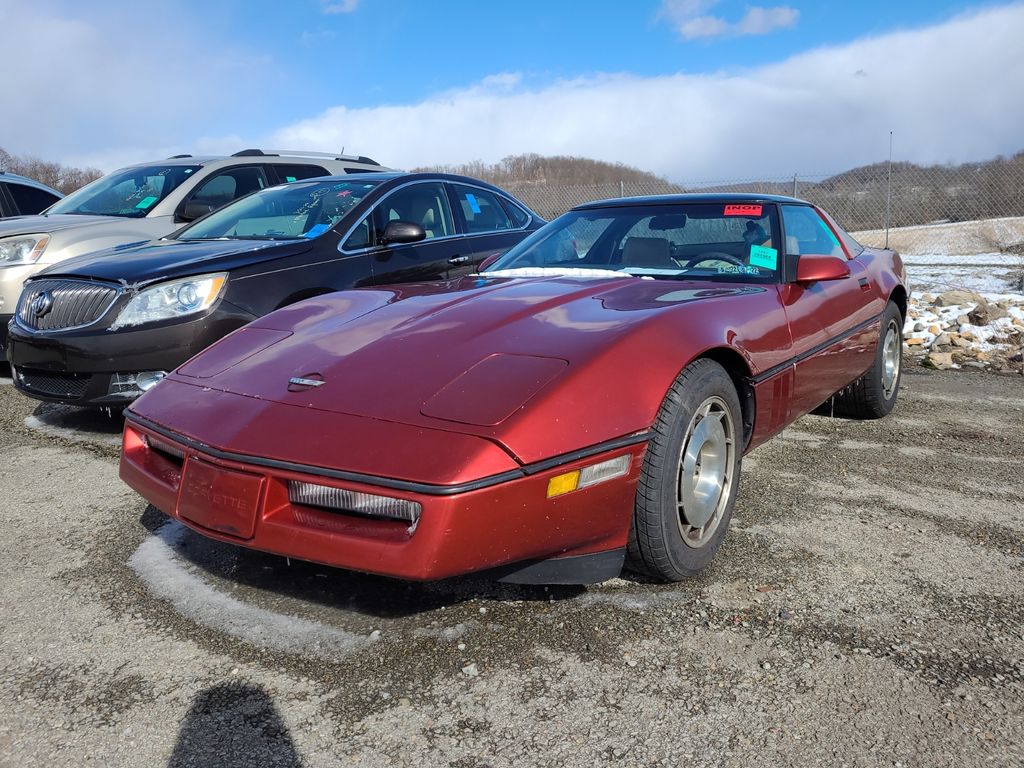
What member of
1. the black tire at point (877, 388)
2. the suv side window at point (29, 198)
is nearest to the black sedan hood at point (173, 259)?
the black tire at point (877, 388)

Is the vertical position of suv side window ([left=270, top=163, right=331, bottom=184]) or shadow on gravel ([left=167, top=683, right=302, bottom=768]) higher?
suv side window ([left=270, top=163, right=331, bottom=184])

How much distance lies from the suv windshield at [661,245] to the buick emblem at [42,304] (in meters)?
2.51

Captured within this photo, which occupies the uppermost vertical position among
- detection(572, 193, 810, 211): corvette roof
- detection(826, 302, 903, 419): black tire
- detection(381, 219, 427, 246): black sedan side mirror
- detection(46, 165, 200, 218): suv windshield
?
detection(46, 165, 200, 218): suv windshield

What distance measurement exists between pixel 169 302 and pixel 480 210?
8.27 feet

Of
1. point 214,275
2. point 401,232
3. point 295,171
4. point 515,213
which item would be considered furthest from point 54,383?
point 295,171

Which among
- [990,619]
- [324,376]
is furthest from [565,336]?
[990,619]

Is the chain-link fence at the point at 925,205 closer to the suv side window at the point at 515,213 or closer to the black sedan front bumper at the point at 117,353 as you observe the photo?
the suv side window at the point at 515,213

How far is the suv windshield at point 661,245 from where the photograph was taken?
3541 millimetres

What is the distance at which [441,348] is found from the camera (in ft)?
8.52

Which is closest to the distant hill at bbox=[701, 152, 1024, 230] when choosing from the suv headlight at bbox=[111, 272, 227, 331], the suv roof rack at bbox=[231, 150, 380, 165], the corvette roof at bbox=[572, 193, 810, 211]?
the suv roof rack at bbox=[231, 150, 380, 165]

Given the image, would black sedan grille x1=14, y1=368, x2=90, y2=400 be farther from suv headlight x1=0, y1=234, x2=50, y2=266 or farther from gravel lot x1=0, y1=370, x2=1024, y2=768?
suv headlight x1=0, y1=234, x2=50, y2=266

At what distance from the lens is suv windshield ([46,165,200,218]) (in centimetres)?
687

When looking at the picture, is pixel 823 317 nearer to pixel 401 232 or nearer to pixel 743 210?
pixel 743 210

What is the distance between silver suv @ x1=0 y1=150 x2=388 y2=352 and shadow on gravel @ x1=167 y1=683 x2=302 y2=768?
452 centimetres
